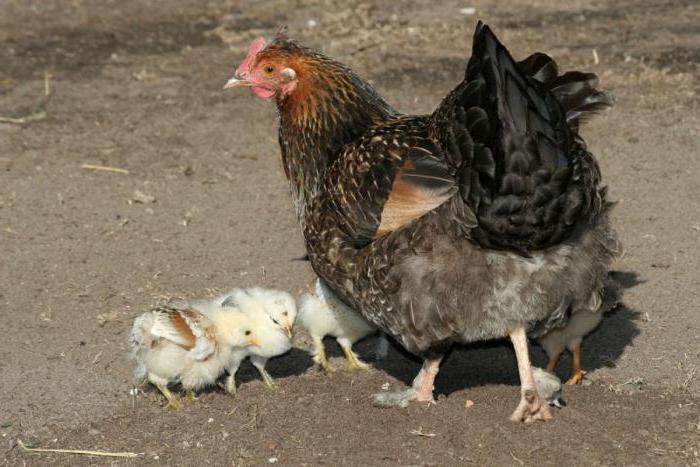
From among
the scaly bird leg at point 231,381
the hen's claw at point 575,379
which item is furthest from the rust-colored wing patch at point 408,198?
the hen's claw at point 575,379

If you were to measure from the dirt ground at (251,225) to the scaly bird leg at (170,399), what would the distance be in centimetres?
8

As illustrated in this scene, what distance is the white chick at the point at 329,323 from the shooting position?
21.1 ft

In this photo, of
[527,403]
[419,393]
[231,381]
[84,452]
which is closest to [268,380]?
[231,381]

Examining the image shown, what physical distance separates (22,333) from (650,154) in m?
5.58

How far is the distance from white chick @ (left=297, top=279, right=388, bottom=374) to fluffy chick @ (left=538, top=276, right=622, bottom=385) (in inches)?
43.3

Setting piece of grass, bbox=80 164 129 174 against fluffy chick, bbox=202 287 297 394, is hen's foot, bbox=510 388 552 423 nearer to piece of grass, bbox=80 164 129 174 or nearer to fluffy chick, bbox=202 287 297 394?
fluffy chick, bbox=202 287 297 394

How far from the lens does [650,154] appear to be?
30.3 ft

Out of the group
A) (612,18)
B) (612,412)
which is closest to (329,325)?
(612,412)

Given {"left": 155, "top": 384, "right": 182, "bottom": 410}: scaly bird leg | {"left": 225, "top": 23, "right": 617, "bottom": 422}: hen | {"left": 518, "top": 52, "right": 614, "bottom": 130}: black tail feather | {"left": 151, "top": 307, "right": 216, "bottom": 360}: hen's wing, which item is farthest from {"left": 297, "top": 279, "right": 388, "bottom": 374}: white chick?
{"left": 518, "top": 52, "right": 614, "bottom": 130}: black tail feather

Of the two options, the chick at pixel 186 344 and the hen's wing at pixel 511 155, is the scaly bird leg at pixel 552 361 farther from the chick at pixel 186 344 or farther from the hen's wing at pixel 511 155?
the chick at pixel 186 344

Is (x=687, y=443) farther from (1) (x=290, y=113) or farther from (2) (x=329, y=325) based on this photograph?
(1) (x=290, y=113)

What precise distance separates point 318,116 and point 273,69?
1.48 ft

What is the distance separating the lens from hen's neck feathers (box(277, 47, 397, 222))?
6.28 m

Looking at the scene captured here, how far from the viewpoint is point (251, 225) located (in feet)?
27.3
